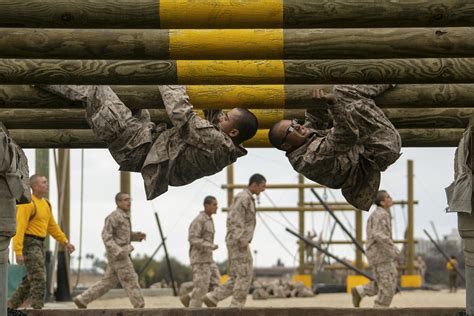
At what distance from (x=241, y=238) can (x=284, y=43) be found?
31.7 feet

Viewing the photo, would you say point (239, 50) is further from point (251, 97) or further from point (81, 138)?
point (81, 138)

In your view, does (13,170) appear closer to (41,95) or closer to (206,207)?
(41,95)

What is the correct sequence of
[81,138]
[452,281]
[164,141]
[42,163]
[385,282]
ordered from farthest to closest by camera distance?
[452,281] < [42,163] < [385,282] < [81,138] < [164,141]

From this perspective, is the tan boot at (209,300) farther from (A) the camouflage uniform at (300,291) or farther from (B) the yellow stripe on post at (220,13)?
(B) the yellow stripe on post at (220,13)

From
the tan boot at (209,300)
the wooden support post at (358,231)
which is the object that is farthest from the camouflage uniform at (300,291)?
the tan boot at (209,300)

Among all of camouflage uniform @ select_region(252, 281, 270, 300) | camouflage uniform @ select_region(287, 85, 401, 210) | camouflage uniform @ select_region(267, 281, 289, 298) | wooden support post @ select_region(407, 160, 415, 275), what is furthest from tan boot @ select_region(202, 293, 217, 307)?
wooden support post @ select_region(407, 160, 415, 275)

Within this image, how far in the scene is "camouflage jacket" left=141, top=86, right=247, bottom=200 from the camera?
9.27 meters

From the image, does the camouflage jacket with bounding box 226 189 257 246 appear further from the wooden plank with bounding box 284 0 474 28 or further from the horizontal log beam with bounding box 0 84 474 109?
the wooden plank with bounding box 284 0 474 28

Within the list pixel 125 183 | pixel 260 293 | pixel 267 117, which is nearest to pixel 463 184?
pixel 267 117

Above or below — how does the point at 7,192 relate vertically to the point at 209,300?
above

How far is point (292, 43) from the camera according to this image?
864cm

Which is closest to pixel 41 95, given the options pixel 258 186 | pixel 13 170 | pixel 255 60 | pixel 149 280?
pixel 13 170

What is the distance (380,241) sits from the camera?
18.7m

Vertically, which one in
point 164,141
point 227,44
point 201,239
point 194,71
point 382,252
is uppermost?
point 227,44
